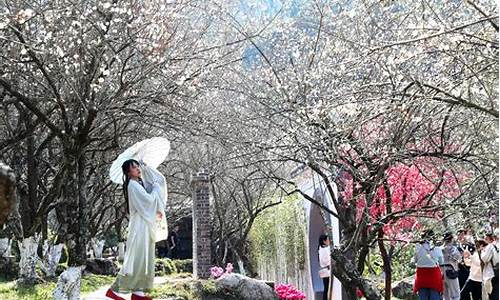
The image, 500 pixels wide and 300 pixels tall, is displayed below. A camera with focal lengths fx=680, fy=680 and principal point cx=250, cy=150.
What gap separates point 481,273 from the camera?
404 inches

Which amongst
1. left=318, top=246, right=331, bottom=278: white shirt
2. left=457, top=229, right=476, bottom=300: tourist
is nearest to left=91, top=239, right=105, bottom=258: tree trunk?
left=318, top=246, right=331, bottom=278: white shirt

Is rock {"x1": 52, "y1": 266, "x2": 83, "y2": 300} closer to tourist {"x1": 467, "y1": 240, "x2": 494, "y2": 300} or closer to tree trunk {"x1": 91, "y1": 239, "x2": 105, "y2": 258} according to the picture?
tourist {"x1": 467, "y1": 240, "x2": 494, "y2": 300}

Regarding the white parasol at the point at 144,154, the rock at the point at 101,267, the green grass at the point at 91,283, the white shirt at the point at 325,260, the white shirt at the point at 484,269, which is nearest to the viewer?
the white parasol at the point at 144,154

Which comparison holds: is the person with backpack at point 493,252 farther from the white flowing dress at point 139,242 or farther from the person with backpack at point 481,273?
the white flowing dress at point 139,242

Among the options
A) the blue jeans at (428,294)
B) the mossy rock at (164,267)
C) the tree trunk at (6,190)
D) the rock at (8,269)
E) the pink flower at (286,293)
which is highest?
the mossy rock at (164,267)

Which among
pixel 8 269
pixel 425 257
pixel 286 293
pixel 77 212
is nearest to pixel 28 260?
pixel 8 269

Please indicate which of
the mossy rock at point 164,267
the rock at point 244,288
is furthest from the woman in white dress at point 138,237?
the mossy rock at point 164,267

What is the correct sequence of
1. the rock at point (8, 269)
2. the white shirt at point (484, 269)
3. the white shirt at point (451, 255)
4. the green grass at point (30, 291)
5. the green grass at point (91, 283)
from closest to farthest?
the white shirt at point (484, 269), the white shirt at point (451, 255), the green grass at point (30, 291), the green grass at point (91, 283), the rock at point (8, 269)

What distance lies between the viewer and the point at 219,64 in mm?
9398

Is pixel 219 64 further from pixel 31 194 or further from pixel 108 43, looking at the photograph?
pixel 31 194

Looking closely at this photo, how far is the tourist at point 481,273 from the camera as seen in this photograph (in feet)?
31.6

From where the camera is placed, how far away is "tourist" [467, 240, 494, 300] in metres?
9.64

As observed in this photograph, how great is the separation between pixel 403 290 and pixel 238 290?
4601 millimetres

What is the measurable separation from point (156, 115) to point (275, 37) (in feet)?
11.6
